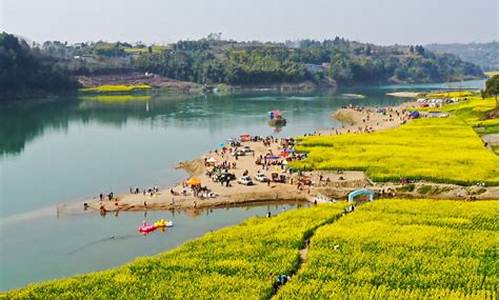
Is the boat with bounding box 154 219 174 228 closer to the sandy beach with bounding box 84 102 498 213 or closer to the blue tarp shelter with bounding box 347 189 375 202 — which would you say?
the sandy beach with bounding box 84 102 498 213

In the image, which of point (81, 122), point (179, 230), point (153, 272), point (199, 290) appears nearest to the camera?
point (199, 290)

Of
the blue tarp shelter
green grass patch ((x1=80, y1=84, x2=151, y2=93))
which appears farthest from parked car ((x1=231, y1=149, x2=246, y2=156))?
green grass patch ((x1=80, y1=84, x2=151, y2=93))

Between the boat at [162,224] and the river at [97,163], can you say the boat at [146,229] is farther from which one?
the river at [97,163]

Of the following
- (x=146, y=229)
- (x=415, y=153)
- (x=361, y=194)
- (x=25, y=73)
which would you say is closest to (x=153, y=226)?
(x=146, y=229)

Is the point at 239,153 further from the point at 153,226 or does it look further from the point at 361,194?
the point at 153,226

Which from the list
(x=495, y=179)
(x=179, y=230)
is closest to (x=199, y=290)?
(x=179, y=230)

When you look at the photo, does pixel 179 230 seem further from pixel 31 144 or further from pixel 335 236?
pixel 31 144
